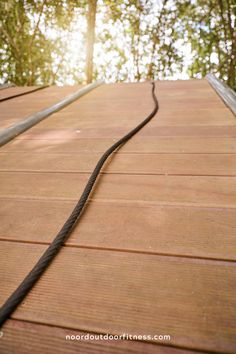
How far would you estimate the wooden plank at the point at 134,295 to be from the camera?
0.52 meters

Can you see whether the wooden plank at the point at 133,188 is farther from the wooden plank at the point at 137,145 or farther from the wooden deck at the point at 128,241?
the wooden plank at the point at 137,145

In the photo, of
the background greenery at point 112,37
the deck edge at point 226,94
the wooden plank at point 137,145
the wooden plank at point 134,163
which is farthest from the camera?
the background greenery at point 112,37

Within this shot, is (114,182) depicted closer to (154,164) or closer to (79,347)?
(154,164)

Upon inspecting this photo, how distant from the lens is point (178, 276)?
623 mm

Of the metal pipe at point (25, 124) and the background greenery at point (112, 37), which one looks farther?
the background greenery at point (112, 37)

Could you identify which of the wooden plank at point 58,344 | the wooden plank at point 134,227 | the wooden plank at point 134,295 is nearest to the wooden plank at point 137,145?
the wooden plank at point 134,227

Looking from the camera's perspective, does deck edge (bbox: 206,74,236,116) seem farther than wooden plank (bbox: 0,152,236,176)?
Yes

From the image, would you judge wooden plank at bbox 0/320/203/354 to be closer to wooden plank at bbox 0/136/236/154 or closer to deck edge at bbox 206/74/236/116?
wooden plank at bbox 0/136/236/154

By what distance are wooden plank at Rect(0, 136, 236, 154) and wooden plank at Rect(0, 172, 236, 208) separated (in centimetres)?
27

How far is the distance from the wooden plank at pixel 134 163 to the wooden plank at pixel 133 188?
49 mm

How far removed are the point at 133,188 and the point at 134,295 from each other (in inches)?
17.5

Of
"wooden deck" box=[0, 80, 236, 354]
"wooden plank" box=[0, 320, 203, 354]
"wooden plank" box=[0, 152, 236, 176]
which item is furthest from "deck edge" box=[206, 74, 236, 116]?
"wooden plank" box=[0, 320, 203, 354]

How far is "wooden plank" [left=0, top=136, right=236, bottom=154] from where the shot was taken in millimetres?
1271

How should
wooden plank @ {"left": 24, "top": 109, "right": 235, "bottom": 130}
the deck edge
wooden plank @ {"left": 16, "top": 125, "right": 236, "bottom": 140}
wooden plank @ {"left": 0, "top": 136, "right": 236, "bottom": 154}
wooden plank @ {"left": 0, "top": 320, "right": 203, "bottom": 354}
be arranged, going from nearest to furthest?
1. wooden plank @ {"left": 0, "top": 320, "right": 203, "bottom": 354}
2. wooden plank @ {"left": 0, "top": 136, "right": 236, "bottom": 154}
3. wooden plank @ {"left": 16, "top": 125, "right": 236, "bottom": 140}
4. wooden plank @ {"left": 24, "top": 109, "right": 235, "bottom": 130}
5. the deck edge
